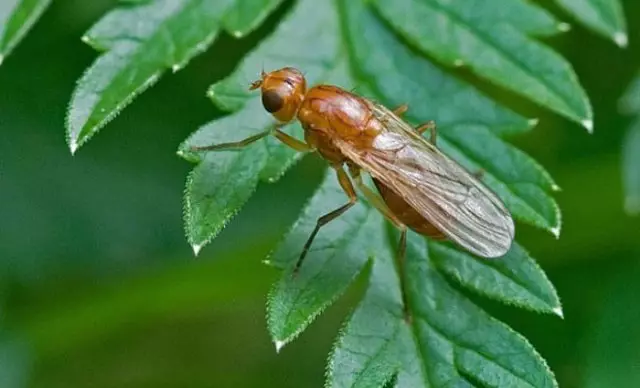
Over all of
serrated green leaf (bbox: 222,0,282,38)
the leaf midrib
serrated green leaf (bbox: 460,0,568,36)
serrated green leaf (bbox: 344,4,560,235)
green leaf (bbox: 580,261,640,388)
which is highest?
serrated green leaf (bbox: 222,0,282,38)

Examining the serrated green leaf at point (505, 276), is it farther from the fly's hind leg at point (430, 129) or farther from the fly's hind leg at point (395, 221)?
the fly's hind leg at point (430, 129)

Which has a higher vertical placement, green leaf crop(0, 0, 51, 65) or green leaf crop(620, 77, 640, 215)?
green leaf crop(0, 0, 51, 65)

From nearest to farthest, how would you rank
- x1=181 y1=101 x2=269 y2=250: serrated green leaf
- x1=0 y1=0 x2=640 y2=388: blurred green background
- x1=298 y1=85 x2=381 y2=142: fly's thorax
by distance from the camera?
x1=181 y1=101 x2=269 y2=250: serrated green leaf → x1=298 y1=85 x2=381 y2=142: fly's thorax → x1=0 y1=0 x2=640 y2=388: blurred green background

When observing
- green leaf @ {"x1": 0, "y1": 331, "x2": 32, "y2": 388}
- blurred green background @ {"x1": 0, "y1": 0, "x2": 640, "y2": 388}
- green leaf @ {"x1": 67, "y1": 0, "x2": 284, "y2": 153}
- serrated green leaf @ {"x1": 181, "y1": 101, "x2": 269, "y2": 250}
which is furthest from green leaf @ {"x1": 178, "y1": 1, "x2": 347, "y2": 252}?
green leaf @ {"x1": 0, "y1": 331, "x2": 32, "y2": 388}

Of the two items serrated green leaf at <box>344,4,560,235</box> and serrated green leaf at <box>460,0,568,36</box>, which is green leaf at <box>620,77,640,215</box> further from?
serrated green leaf at <box>344,4,560,235</box>

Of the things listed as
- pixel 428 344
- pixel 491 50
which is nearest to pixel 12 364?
pixel 428 344

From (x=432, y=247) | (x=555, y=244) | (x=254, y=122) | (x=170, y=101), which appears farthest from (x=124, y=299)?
(x=555, y=244)

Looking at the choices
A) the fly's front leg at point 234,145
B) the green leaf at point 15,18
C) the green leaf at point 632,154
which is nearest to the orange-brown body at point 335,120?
the fly's front leg at point 234,145
